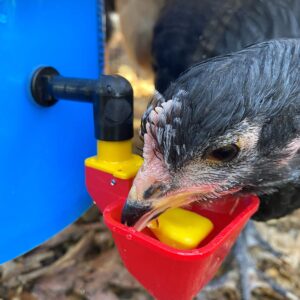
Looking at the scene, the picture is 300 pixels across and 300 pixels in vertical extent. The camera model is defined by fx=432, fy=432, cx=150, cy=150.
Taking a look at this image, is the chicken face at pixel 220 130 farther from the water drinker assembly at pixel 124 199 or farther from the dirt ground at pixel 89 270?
the dirt ground at pixel 89 270

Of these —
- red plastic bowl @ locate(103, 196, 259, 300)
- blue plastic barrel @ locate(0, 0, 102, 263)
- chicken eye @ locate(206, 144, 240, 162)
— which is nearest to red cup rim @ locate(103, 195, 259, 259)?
red plastic bowl @ locate(103, 196, 259, 300)

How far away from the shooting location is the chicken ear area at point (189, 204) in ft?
3.06

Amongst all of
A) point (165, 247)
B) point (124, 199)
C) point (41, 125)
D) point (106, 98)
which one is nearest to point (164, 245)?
point (165, 247)

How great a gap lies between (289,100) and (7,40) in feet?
2.24

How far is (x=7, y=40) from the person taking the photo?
1.06 metres

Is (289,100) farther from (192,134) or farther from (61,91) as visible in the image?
(61,91)

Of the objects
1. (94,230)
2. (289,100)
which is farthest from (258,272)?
(289,100)

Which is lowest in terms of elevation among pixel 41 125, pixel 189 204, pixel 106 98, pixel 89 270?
pixel 89 270

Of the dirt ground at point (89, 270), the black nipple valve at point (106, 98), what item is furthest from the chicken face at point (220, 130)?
the dirt ground at point (89, 270)

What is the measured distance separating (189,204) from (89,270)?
0.55 meters

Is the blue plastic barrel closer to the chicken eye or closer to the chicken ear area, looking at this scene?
the chicken ear area

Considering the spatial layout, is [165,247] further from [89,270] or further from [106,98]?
[89,270]

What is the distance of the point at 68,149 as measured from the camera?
4.35 feet

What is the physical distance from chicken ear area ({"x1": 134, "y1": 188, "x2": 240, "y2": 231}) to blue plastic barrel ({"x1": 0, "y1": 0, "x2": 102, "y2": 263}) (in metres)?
0.42
